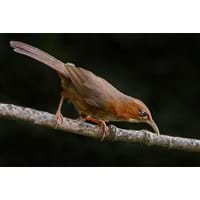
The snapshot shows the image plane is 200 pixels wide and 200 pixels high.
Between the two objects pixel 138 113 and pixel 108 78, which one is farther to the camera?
pixel 108 78

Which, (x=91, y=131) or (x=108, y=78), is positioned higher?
(x=108, y=78)

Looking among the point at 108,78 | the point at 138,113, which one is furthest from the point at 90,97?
the point at 108,78

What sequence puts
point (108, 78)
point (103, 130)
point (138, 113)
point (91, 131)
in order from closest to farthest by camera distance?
point (91, 131)
point (103, 130)
point (138, 113)
point (108, 78)

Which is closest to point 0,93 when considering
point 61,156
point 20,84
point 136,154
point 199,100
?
point 20,84

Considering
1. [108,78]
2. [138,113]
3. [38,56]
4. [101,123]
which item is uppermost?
[108,78]

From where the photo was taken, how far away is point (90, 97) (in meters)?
4.92

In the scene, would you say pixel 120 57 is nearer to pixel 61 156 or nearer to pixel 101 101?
pixel 61 156

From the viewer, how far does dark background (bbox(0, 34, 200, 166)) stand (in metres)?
6.58

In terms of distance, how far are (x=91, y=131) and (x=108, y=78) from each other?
171 centimetres

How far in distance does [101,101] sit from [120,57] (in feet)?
5.44

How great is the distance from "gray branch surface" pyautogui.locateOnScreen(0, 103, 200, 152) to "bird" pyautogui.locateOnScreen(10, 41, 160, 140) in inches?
3.5

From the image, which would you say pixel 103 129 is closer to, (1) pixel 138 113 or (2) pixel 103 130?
(2) pixel 103 130

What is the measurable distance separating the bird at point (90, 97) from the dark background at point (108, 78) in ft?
4.73

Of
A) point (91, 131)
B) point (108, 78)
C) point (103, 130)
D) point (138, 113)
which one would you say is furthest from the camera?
point (108, 78)
